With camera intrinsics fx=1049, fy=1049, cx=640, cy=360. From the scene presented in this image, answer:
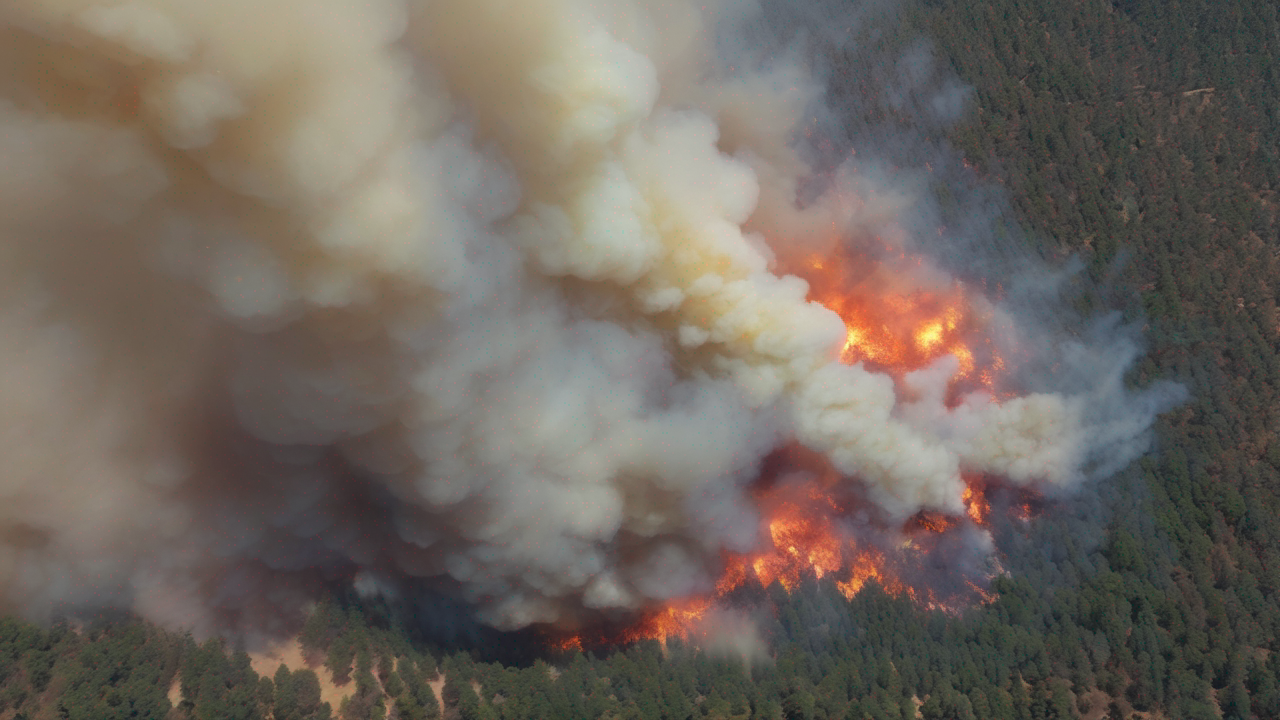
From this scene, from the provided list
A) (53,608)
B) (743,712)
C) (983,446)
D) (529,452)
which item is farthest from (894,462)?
(53,608)

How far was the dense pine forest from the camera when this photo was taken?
4369 cm

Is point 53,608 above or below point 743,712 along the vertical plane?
below

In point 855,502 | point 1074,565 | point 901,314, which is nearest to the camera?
point 1074,565

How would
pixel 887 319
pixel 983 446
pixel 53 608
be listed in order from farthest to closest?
pixel 887 319
pixel 983 446
pixel 53 608

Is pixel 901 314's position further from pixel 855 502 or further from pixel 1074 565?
pixel 1074 565

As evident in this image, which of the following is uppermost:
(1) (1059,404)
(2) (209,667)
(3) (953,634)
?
(1) (1059,404)

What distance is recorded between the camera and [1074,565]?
52125 millimetres

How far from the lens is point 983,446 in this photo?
172ft

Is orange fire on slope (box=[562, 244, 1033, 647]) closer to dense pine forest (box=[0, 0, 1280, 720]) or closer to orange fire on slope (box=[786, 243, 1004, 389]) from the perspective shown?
orange fire on slope (box=[786, 243, 1004, 389])

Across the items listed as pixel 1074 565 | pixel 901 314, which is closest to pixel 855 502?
pixel 901 314

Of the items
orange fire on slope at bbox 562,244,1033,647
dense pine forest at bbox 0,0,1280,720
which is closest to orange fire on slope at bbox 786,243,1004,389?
orange fire on slope at bbox 562,244,1033,647

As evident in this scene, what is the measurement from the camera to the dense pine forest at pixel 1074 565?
143 feet

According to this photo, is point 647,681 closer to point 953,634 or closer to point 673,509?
point 673,509

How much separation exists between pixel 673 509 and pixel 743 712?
922cm
